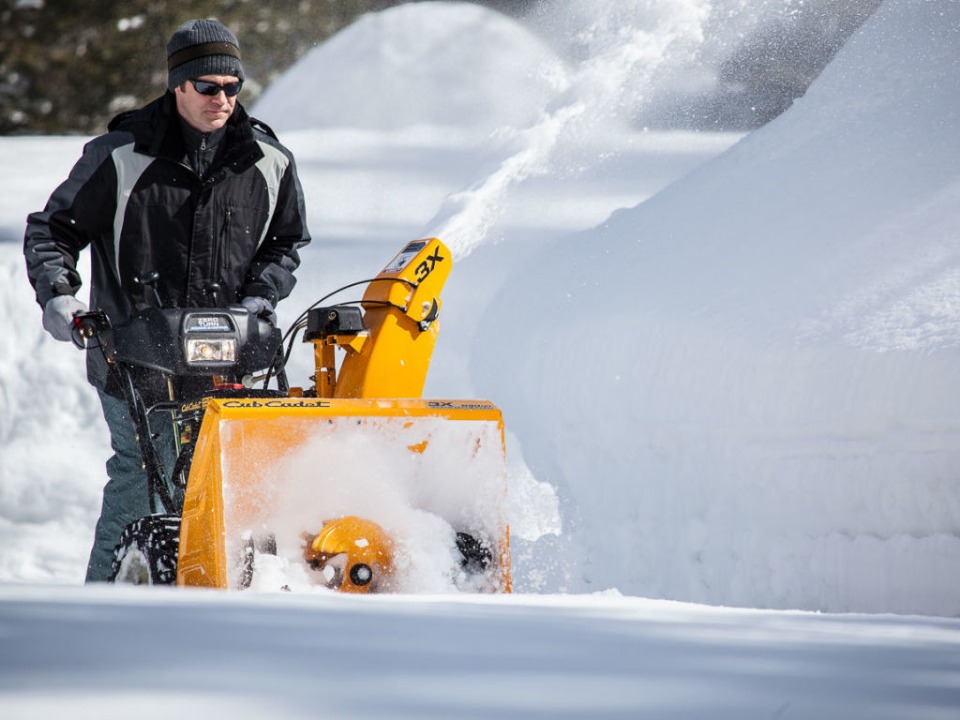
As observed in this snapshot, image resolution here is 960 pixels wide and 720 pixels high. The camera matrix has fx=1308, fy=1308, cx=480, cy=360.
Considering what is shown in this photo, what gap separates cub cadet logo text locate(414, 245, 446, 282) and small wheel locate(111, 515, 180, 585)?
0.81 m

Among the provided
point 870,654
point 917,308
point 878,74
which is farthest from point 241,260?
point 878,74

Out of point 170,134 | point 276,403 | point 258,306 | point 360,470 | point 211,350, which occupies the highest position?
point 170,134

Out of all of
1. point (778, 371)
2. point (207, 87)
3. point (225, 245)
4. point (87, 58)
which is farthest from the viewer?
point (87, 58)

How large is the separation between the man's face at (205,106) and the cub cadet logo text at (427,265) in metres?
0.61

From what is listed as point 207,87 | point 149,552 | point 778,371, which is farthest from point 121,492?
point 778,371

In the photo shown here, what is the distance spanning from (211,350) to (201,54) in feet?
2.47

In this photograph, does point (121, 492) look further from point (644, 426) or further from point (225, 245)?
point (644, 426)

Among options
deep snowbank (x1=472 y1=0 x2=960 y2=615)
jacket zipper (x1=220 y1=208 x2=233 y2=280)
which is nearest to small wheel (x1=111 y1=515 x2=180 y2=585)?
jacket zipper (x1=220 y1=208 x2=233 y2=280)

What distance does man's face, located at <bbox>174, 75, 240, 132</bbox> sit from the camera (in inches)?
126

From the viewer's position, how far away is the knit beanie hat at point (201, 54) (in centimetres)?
320

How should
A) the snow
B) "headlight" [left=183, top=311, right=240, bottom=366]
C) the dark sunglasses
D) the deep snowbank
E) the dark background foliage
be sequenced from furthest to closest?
the dark background foliage, the deep snowbank, the dark sunglasses, "headlight" [left=183, top=311, right=240, bottom=366], the snow

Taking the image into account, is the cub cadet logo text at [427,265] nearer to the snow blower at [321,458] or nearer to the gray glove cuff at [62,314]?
the snow blower at [321,458]

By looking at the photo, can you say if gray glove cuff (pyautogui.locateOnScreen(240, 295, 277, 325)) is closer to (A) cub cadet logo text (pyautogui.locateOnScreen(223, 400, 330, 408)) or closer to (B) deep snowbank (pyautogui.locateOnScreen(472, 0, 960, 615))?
(A) cub cadet logo text (pyautogui.locateOnScreen(223, 400, 330, 408))

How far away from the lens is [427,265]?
3217 mm
